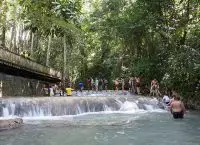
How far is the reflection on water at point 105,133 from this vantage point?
48.0ft

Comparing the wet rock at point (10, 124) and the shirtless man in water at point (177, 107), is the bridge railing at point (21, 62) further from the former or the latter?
the shirtless man in water at point (177, 107)

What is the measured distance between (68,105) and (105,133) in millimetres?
10437

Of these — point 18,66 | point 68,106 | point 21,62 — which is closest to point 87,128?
point 68,106

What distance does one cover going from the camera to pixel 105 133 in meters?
16.5

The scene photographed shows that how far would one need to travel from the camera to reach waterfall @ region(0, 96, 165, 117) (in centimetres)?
2428

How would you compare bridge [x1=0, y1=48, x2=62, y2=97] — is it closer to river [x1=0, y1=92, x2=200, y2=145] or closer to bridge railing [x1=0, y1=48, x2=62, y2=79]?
bridge railing [x1=0, y1=48, x2=62, y2=79]

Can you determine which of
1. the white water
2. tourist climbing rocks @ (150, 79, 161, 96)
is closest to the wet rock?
the white water

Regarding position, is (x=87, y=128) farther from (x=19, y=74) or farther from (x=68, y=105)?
(x=19, y=74)

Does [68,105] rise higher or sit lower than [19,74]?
lower

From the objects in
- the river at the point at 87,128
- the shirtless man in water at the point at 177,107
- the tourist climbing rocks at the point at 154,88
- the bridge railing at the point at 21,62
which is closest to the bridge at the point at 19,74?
the bridge railing at the point at 21,62

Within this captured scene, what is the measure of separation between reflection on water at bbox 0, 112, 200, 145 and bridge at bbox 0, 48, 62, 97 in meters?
10.5

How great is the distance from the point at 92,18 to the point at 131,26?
48.7ft

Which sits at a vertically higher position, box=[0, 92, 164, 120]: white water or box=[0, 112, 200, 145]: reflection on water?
box=[0, 92, 164, 120]: white water

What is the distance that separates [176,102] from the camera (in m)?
21.2
